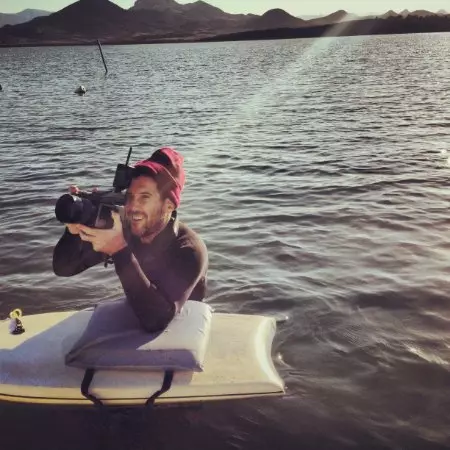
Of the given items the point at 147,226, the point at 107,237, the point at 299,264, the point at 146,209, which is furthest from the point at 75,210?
the point at 299,264

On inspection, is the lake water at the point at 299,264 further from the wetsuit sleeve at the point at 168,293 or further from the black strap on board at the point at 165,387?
the wetsuit sleeve at the point at 168,293

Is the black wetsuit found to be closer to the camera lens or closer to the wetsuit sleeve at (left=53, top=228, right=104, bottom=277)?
the wetsuit sleeve at (left=53, top=228, right=104, bottom=277)

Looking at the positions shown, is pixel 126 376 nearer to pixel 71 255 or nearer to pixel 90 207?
pixel 71 255

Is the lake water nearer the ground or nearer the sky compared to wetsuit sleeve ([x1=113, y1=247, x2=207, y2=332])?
nearer the ground

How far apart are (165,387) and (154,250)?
1.27 m

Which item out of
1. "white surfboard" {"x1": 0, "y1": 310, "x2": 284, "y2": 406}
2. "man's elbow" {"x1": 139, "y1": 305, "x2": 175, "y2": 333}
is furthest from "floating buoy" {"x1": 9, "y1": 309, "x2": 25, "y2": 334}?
"man's elbow" {"x1": 139, "y1": 305, "x2": 175, "y2": 333}

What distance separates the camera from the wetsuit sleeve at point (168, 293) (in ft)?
14.8

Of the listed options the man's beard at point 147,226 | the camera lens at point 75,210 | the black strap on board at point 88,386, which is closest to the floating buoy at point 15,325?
the black strap on board at point 88,386

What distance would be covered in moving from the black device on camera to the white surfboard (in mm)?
1741

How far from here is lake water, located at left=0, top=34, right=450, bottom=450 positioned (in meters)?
5.11

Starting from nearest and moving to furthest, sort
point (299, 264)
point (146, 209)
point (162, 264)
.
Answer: point (146, 209), point (162, 264), point (299, 264)

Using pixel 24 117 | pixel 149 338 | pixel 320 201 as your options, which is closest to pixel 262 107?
pixel 24 117

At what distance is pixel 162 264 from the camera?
191 inches

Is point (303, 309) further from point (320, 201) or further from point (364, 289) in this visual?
point (320, 201)
